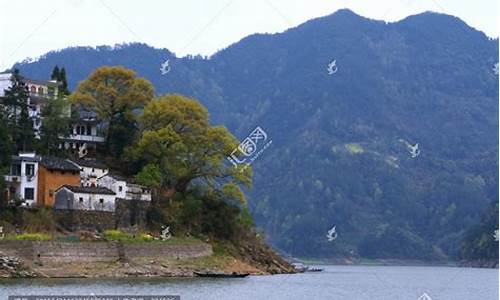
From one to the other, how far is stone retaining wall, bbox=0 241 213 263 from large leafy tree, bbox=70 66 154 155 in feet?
39.3

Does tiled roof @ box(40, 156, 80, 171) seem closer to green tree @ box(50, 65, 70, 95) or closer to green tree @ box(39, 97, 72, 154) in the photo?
green tree @ box(39, 97, 72, 154)

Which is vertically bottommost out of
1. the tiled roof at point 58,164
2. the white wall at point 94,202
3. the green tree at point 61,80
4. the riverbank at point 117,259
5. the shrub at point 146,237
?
the riverbank at point 117,259

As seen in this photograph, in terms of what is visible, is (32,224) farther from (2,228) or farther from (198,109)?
(198,109)

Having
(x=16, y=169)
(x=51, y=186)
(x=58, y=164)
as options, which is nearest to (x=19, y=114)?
(x=16, y=169)

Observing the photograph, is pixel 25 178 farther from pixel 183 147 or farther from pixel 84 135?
→ pixel 84 135

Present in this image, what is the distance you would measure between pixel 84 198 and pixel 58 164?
2950 mm

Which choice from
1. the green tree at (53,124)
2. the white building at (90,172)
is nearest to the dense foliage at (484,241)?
the green tree at (53,124)

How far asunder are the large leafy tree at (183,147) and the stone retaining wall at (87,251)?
724 centimetres

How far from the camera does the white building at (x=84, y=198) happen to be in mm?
74312

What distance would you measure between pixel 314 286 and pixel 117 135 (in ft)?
64.3

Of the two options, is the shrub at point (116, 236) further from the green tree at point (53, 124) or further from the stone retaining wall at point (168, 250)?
the green tree at point (53, 124)

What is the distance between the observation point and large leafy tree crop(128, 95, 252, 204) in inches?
3191

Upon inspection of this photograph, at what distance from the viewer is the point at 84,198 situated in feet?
246

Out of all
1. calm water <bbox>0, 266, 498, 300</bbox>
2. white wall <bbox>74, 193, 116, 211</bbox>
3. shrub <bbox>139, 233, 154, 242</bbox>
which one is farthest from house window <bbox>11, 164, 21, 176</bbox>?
calm water <bbox>0, 266, 498, 300</bbox>
